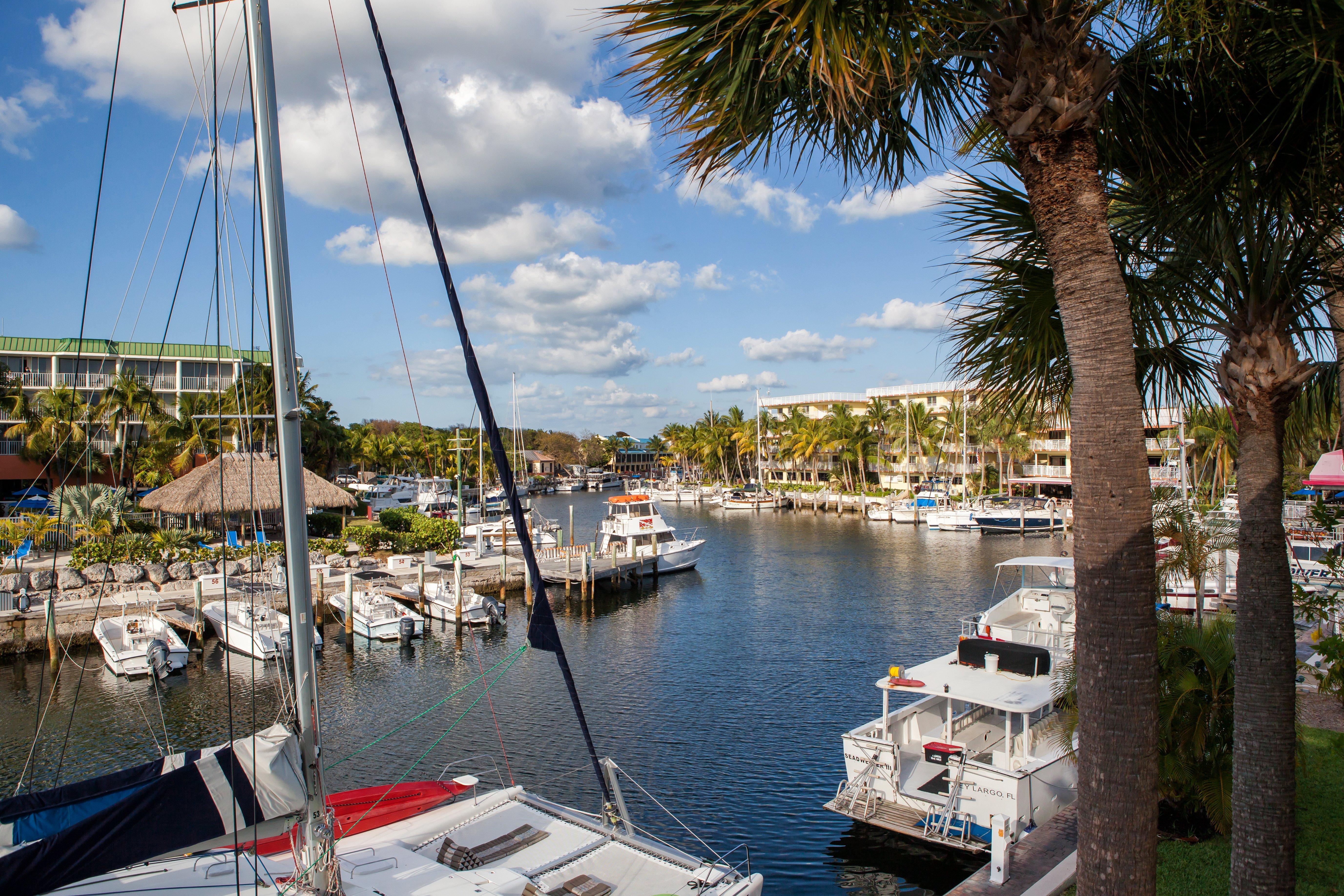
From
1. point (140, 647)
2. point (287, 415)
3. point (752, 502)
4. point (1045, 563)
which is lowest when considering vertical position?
point (140, 647)

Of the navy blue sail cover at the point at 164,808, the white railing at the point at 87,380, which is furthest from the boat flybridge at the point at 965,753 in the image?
the white railing at the point at 87,380

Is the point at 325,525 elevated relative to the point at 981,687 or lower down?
elevated

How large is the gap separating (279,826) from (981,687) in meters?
10.3

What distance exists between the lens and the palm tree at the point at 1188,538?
1578cm

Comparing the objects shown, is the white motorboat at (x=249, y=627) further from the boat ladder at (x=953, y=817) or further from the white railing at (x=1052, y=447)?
the white railing at (x=1052, y=447)

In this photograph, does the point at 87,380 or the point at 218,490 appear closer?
the point at 218,490

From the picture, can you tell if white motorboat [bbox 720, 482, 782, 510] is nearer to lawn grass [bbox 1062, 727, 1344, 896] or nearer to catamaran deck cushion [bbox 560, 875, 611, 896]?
lawn grass [bbox 1062, 727, 1344, 896]

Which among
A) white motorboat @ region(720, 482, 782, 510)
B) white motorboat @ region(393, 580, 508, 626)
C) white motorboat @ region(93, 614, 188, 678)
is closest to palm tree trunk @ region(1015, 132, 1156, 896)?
white motorboat @ region(93, 614, 188, 678)

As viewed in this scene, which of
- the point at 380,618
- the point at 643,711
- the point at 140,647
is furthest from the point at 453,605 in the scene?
the point at 643,711

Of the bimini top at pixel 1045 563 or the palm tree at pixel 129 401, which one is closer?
the bimini top at pixel 1045 563

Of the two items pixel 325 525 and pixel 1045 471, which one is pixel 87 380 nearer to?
pixel 325 525

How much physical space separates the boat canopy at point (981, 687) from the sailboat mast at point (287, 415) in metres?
8.20

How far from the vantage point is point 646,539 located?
43.4 m

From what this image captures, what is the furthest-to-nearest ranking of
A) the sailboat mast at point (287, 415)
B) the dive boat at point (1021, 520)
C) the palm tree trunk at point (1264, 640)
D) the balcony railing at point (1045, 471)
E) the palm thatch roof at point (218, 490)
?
the balcony railing at point (1045, 471), the dive boat at point (1021, 520), the palm thatch roof at point (218, 490), the sailboat mast at point (287, 415), the palm tree trunk at point (1264, 640)
